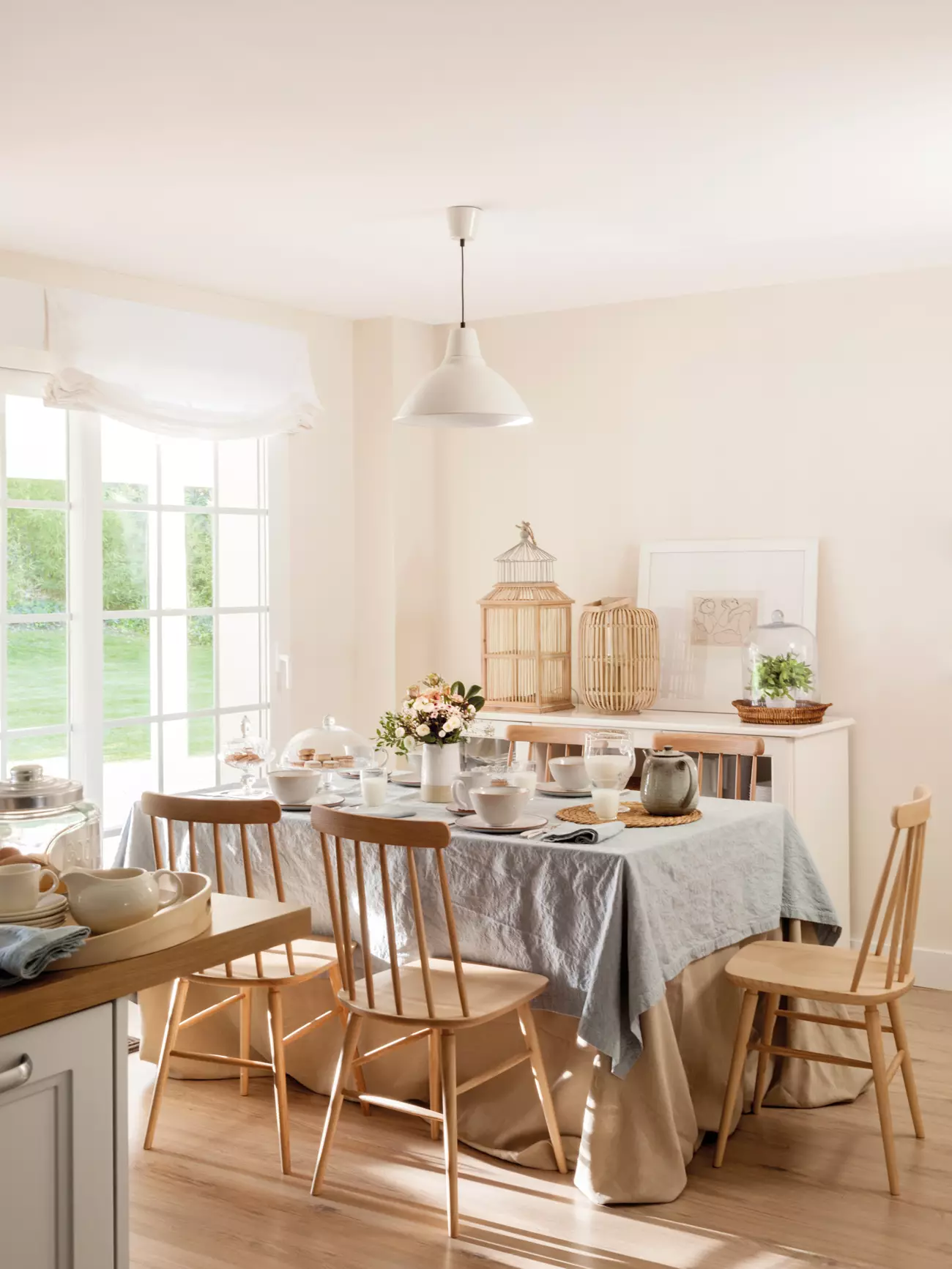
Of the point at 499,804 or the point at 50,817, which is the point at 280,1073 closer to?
the point at 499,804

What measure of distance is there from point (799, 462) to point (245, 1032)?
2.88 metres

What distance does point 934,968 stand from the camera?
183 inches

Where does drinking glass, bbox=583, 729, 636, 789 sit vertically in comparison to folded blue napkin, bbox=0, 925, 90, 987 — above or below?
above

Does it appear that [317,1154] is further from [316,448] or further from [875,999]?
[316,448]

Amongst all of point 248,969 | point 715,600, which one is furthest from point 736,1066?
point 715,600

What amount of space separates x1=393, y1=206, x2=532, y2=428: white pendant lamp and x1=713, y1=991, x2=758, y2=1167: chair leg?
168 centimetres

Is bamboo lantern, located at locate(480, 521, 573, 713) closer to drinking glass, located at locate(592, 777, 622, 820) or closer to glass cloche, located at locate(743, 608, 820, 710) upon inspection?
glass cloche, located at locate(743, 608, 820, 710)

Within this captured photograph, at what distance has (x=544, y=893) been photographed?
3051 mm

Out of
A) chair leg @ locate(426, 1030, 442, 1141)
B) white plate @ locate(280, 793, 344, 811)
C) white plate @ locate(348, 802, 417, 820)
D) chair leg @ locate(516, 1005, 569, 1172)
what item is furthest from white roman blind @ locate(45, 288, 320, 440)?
chair leg @ locate(516, 1005, 569, 1172)

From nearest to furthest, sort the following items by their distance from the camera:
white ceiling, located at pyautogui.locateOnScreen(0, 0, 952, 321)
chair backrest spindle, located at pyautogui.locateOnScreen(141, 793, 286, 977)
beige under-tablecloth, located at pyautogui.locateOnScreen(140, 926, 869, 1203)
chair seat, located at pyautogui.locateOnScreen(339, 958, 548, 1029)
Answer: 1. white ceiling, located at pyautogui.locateOnScreen(0, 0, 952, 321)
2. chair seat, located at pyautogui.locateOnScreen(339, 958, 548, 1029)
3. beige under-tablecloth, located at pyautogui.locateOnScreen(140, 926, 869, 1203)
4. chair backrest spindle, located at pyautogui.locateOnScreen(141, 793, 286, 977)

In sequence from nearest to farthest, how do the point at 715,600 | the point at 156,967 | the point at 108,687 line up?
the point at 156,967 < the point at 108,687 < the point at 715,600

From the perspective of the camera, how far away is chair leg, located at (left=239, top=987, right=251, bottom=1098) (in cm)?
349

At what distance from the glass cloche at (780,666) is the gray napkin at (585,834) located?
1.59 metres

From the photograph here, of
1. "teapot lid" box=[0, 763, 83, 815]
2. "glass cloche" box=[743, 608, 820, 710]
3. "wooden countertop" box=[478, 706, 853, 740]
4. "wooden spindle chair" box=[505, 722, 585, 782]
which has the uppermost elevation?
"glass cloche" box=[743, 608, 820, 710]
